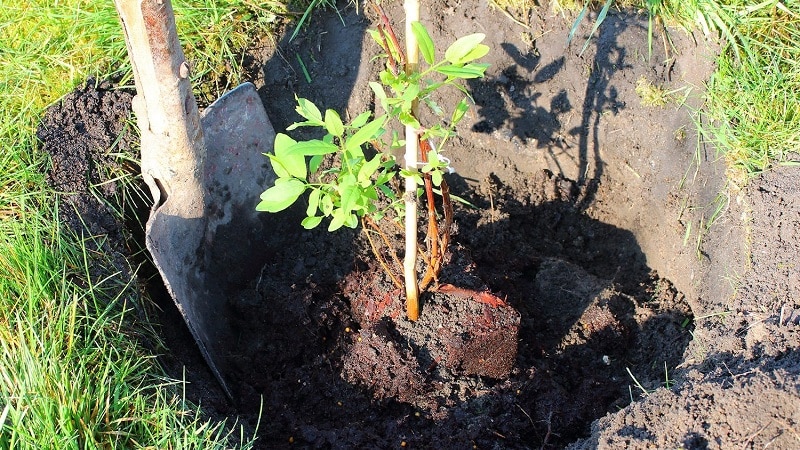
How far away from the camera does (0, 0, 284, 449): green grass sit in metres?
1.79

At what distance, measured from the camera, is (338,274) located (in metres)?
2.49

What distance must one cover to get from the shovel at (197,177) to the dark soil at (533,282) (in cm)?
9

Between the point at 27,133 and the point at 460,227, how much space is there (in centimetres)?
145

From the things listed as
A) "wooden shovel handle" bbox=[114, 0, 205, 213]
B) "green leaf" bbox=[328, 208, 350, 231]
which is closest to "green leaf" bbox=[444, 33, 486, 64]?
"green leaf" bbox=[328, 208, 350, 231]

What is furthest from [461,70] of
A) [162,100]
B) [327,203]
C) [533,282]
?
[533,282]

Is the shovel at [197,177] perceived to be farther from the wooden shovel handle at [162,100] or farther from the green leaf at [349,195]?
the green leaf at [349,195]

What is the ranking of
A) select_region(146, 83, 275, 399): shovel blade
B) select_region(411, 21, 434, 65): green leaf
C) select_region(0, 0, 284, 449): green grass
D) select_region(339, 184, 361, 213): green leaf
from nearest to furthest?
select_region(411, 21, 434, 65): green leaf
select_region(339, 184, 361, 213): green leaf
select_region(0, 0, 284, 449): green grass
select_region(146, 83, 275, 399): shovel blade

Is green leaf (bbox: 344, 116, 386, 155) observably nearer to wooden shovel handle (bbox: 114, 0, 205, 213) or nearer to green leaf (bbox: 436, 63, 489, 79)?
green leaf (bbox: 436, 63, 489, 79)

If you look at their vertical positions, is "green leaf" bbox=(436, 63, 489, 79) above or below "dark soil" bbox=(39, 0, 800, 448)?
above

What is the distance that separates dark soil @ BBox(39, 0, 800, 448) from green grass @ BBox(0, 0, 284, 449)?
10 centimetres

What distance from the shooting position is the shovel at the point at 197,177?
205cm

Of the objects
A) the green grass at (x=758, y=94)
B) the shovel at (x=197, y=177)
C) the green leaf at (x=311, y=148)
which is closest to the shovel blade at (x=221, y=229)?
the shovel at (x=197, y=177)

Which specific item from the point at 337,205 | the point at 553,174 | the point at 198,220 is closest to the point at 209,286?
the point at 198,220

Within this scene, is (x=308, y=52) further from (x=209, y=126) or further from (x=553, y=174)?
(x=553, y=174)
